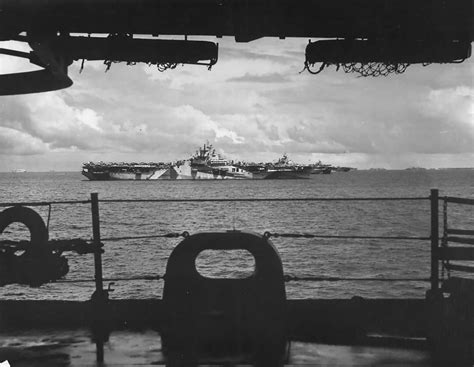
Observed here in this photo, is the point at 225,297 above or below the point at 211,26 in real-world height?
below

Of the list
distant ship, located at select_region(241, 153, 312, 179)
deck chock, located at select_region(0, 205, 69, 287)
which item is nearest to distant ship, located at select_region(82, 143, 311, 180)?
distant ship, located at select_region(241, 153, 312, 179)

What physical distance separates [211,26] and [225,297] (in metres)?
2.80

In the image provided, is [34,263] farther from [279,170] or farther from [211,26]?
[279,170]

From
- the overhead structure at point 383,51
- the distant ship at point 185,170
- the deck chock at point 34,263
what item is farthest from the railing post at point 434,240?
the distant ship at point 185,170

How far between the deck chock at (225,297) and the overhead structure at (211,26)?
2.00 m

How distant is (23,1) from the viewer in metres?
4.61

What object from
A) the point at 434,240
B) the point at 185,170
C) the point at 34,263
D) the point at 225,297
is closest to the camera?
the point at 225,297

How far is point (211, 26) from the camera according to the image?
4934 mm

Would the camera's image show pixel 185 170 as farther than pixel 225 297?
Yes

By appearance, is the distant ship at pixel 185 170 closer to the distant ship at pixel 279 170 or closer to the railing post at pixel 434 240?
the distant ship at pixel 279 170

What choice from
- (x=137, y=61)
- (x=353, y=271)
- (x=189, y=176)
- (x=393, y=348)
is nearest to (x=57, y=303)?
(x=137, y=61)

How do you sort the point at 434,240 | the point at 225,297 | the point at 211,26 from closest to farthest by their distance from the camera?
the point at 211,26 < the point at 225,297 < the point at 434,240

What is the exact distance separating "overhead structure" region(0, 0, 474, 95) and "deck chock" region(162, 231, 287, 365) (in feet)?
6.57

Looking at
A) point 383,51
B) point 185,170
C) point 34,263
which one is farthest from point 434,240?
point 185,170
